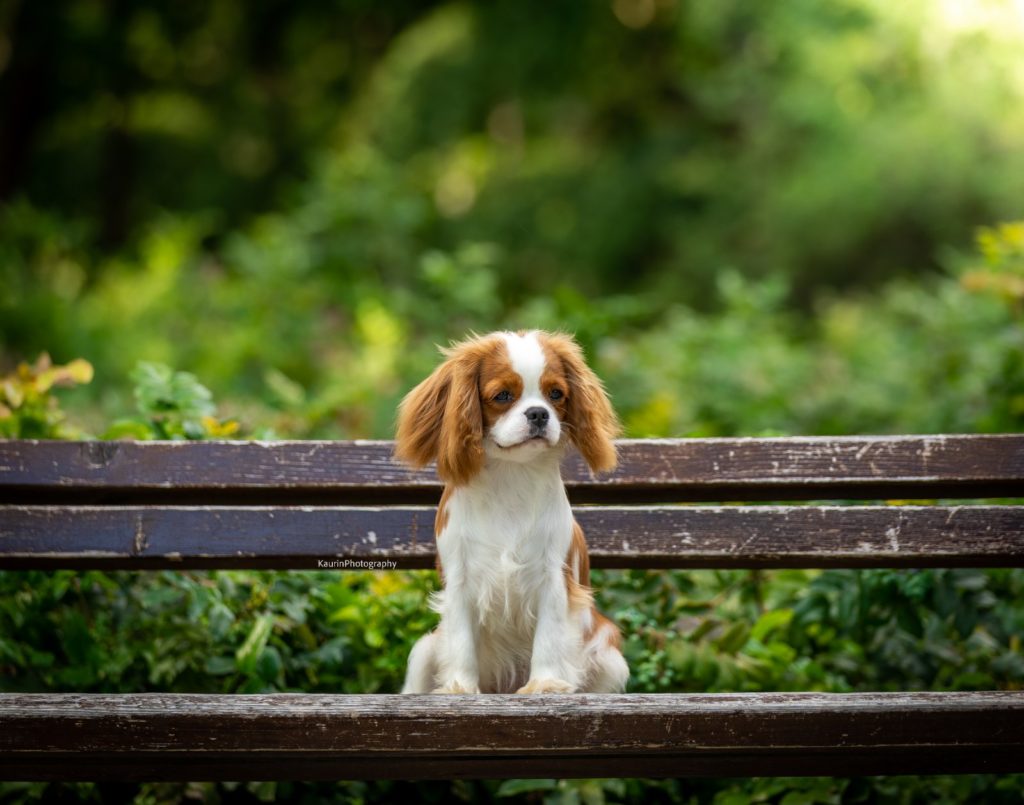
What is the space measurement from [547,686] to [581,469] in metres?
0.79

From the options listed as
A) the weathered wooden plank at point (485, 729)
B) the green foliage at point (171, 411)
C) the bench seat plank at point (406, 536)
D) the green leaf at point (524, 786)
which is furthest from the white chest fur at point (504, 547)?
the green foliage at point (171, 411)

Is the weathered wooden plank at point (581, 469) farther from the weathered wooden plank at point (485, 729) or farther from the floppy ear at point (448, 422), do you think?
the weathered wooden plank at point (485, 729)

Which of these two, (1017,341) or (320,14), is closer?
(1017,341)

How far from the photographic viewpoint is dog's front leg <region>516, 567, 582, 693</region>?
98.3 inches

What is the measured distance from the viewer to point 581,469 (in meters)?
3.10

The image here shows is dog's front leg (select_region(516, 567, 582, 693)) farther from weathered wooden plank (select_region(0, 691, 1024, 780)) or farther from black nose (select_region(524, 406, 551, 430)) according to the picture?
black nose (select_region(524, 406, 551, 430))

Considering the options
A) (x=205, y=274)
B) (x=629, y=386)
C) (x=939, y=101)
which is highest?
(x=939, y=101)

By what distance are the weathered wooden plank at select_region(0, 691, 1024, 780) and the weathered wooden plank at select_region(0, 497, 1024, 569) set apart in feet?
2.19

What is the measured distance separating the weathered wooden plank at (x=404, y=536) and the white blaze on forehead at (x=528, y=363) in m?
0.69

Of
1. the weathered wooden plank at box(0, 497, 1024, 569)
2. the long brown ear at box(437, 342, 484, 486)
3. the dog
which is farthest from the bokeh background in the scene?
the long brown ear at box(437, 342, 484, 486)

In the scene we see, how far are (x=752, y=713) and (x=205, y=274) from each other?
9.34 meters

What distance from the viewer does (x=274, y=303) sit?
28.6 ft

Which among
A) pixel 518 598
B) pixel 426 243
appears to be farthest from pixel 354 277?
pixel 518 598

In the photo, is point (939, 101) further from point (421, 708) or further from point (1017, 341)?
point (421, 708)
